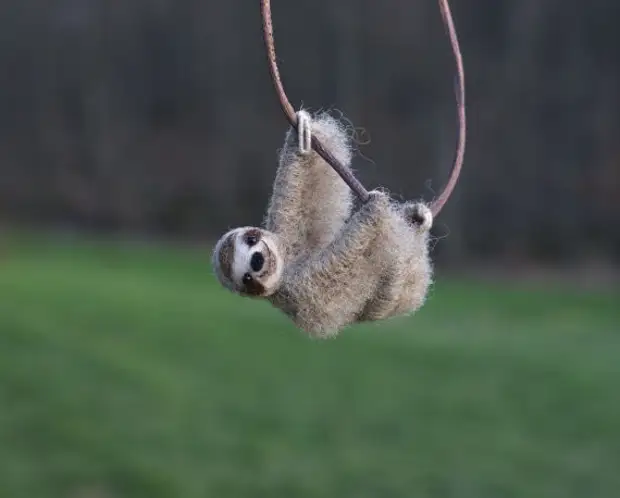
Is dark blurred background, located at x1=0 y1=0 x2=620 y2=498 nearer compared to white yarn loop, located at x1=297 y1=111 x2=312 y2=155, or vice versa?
white yarn loop, located at x1=297 y1=111 x2=312 y2=155

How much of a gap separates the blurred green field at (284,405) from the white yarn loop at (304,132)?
128 inches

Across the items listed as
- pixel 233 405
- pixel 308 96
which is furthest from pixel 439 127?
pixel 233 405

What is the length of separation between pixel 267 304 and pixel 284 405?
194 inches

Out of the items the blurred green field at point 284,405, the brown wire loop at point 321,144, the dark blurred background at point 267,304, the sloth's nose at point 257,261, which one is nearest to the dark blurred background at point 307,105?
the dark blurred background at point 267,304

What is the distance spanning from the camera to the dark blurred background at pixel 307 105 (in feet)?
49.0

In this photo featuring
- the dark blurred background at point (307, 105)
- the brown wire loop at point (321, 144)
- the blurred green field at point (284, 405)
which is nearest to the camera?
the brown wire loop at point (321, 144)

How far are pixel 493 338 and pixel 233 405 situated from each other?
3944mm

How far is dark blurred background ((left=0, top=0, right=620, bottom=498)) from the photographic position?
252 inches

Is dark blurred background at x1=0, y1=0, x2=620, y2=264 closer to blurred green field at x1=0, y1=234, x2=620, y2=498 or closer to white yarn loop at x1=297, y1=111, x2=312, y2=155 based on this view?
blurred green field at x1=0, y1=234, x2=620, y2=498

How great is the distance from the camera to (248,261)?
1.15 metres

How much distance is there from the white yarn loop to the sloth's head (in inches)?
5.2

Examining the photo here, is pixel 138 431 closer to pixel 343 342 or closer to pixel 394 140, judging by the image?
pixel 343 342

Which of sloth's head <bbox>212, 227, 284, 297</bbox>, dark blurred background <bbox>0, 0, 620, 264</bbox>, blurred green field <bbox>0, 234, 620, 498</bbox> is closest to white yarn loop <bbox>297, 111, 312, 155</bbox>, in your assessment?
sloth's head <bbox>212, 227, 284, 297</bbox>

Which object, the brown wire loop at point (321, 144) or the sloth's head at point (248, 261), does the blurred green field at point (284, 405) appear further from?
the sloth's head at point (248, 261)
